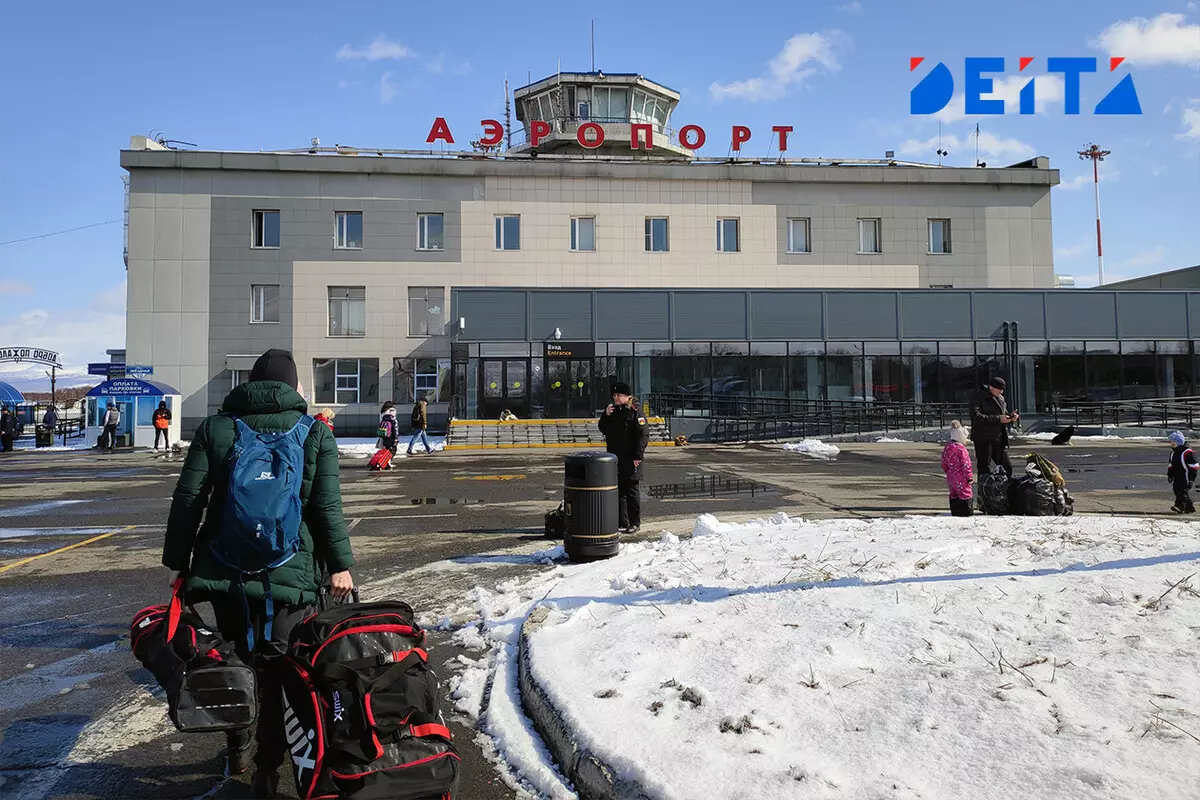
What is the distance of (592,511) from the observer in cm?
793

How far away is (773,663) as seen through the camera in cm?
409

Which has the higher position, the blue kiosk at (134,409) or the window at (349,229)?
the window at (349,229)

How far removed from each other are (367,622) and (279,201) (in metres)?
36.8

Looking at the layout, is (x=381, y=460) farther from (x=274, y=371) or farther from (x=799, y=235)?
(x=799, y=235)

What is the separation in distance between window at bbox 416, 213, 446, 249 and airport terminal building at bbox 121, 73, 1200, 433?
109 mm

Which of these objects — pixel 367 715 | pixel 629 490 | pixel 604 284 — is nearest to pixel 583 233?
pixel 604 284

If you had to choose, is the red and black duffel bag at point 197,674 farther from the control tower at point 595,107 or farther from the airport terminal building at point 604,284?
the control tower at point 595,107

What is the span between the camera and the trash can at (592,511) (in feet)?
25.9

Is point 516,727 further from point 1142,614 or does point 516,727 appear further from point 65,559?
point 65,559

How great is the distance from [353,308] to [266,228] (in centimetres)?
564

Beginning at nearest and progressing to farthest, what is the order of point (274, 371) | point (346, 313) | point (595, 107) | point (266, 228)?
point (274, 371), point (346, 313), point (266, 228), point (595, 107)

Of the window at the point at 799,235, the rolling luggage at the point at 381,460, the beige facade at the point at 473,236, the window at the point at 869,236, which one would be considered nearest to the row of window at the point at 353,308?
the beige facade at the point at 473,236

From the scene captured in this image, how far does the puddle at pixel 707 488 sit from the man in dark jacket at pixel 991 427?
12.5 feet

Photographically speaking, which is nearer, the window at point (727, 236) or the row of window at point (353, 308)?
the row of window at point (353, 308)
